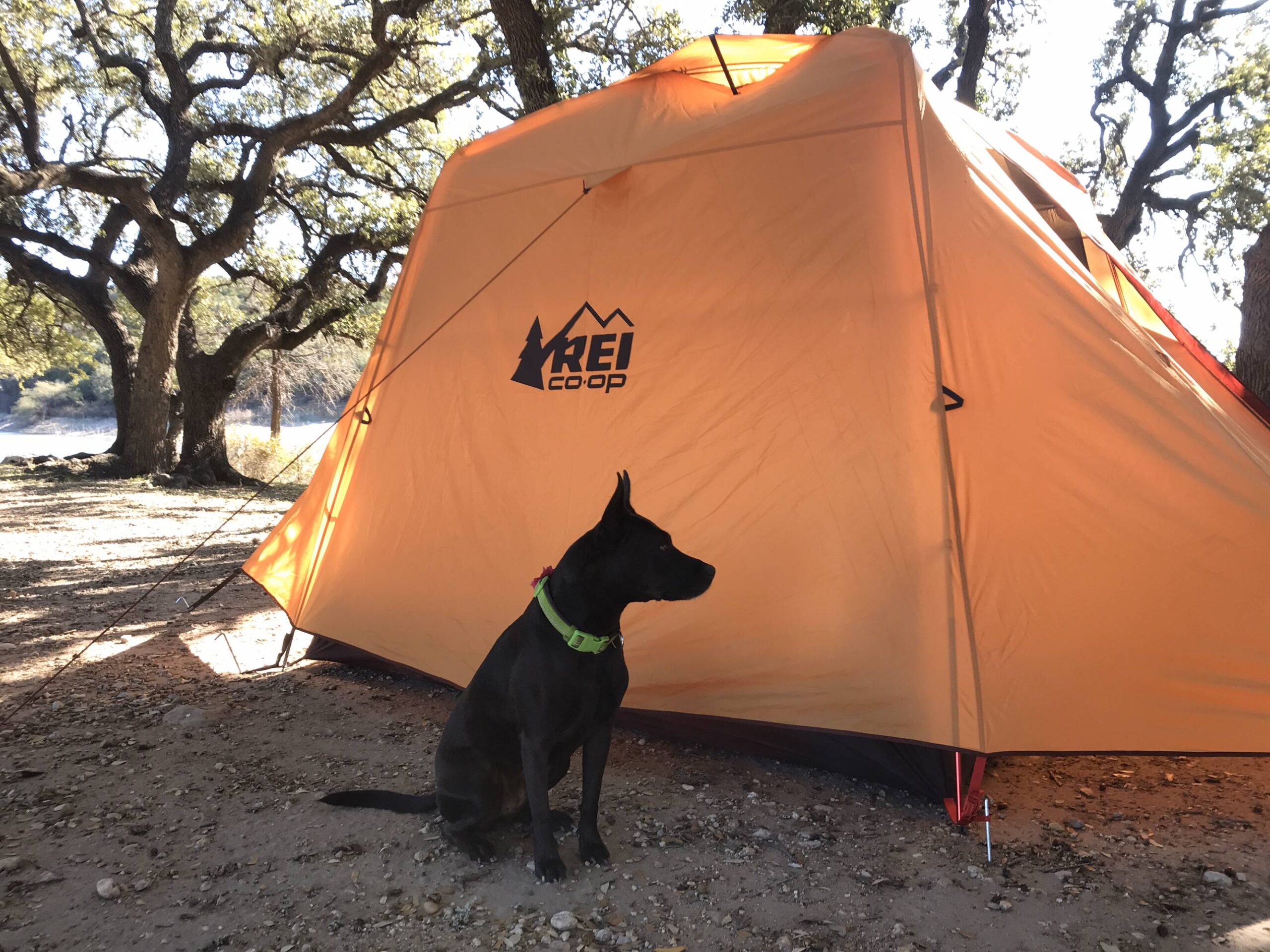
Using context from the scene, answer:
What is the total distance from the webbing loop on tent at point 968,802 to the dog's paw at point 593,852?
123 centimetres

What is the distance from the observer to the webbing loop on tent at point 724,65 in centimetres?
373

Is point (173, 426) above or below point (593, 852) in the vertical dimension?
above

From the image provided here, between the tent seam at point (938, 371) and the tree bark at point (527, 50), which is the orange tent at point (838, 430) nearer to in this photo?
the tent seam at point (938, 371)

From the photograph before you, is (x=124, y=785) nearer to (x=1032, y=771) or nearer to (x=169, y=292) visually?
(x=1032, y=771)

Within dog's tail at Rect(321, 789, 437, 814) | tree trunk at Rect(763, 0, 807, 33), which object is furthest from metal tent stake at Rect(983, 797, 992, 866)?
tree trunk at Rect(763, 0, 807, 33)

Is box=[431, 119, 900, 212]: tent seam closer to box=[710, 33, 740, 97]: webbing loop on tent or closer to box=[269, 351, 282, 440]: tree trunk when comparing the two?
box=[710, 33, 740, 97]: webbing loop on tent

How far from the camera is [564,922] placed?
2.43 metres

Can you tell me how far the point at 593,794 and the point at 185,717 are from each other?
240 cm

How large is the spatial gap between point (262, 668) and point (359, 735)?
4.15 ft

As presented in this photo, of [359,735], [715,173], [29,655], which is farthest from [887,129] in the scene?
[29,655]

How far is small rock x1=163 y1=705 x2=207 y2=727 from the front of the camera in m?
4.00

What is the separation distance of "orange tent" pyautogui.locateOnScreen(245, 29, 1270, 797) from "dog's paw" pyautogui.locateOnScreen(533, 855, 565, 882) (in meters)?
0.97

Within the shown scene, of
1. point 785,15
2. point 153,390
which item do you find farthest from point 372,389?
point 153,390

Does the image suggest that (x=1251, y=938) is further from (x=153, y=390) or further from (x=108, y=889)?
(x=153, y=390)
